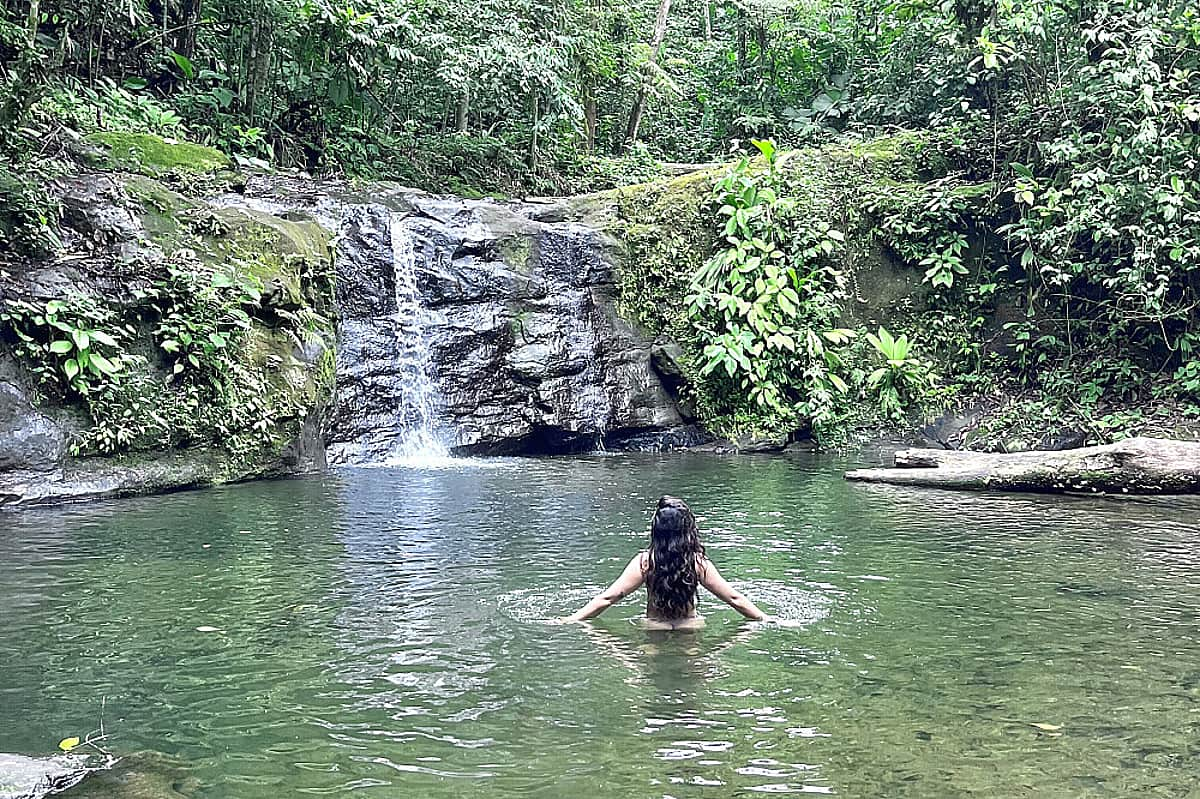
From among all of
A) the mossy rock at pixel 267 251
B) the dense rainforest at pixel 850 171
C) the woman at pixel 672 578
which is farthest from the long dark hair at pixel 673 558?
the dense rainforest at pixel 850 171

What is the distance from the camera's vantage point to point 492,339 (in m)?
14.5

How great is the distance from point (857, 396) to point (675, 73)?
11684 millimetres

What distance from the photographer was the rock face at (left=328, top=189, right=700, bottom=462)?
13.8 metres

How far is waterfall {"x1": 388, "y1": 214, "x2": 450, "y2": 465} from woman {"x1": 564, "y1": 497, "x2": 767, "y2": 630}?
7.82m

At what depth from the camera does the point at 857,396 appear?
50.0 ft

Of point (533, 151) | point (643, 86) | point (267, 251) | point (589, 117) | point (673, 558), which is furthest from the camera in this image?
point (589, 117)

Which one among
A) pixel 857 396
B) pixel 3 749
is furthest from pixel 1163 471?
pixel 3 749

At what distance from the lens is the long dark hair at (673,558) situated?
5.44 metres

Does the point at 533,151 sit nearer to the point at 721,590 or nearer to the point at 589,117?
the point at 589,117

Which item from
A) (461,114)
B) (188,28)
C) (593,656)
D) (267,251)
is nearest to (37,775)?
(593,656)

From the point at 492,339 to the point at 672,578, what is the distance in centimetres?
933

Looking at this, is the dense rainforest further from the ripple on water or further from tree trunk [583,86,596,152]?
the ripple on water

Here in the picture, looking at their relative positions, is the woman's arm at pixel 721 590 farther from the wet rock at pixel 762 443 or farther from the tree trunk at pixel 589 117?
the tree trunk at pixel 589 117

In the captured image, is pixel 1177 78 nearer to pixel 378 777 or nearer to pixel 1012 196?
pixel 1012 196
